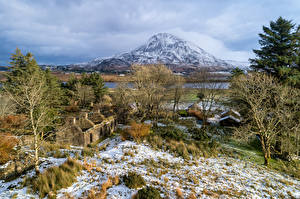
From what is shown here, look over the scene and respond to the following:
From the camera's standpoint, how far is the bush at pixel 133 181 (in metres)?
7.12

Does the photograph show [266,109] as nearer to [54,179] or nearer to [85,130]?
[54,179]

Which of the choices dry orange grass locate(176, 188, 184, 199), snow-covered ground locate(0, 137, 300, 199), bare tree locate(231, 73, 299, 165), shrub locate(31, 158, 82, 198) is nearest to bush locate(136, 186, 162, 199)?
snow-covered ground locate(0, 137, 300, 199)

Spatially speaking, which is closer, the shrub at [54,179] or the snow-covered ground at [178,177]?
the shrub at [54,179]

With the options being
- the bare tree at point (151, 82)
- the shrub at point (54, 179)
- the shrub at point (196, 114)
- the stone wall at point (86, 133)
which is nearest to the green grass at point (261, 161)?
the bare tree at point (151, 82)

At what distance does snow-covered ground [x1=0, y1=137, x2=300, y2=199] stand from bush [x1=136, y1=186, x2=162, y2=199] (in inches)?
15.4

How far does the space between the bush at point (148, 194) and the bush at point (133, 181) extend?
56 cm

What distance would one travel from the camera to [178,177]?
9.01 metres

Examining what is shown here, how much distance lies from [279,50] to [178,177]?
2308 centimetres

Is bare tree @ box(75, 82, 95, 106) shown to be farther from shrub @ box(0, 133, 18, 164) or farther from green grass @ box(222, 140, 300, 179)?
green grass @ box(222, 140, 300, 179)

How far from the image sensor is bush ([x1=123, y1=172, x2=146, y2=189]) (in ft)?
23.4

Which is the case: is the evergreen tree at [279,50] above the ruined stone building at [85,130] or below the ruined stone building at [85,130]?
above

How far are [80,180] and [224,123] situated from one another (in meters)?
28.3

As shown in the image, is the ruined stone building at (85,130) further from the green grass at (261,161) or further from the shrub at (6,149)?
the green grass at (261,161)

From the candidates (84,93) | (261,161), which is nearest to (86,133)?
(261,161)
